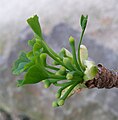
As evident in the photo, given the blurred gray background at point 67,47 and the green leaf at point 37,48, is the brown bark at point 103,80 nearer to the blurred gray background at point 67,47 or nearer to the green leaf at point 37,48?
the green leaf at point 37,48

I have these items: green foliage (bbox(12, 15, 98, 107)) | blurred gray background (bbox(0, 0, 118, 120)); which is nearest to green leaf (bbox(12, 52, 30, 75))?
green foliage (bbox(12, 15, 98, 107))

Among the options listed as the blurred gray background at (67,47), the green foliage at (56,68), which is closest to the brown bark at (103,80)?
the green foliage at (56,68)

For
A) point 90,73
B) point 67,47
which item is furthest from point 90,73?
point 67,47

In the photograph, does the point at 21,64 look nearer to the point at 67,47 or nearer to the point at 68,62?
the point at 68,62

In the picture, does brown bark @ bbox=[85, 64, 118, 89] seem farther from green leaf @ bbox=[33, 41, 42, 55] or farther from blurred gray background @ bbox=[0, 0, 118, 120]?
blurred gray background @ bbox=[0, 0, 118, 120]

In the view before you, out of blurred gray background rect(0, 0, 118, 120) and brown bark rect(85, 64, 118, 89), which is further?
blurred gray background rect(0, 0, 118, 120)

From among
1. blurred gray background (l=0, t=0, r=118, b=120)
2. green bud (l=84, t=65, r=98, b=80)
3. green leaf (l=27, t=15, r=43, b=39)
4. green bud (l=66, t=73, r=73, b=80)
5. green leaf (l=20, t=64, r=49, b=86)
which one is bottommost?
blurred gray background (l=0, t=0, r=118, b=120)

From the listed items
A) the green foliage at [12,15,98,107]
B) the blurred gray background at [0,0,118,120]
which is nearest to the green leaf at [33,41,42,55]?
the green foliage at [12,15,98,107]

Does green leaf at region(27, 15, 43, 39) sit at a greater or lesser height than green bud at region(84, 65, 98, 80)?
greater
